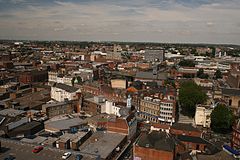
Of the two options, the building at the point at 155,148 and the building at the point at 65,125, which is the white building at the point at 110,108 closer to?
the building at the point at 65,125

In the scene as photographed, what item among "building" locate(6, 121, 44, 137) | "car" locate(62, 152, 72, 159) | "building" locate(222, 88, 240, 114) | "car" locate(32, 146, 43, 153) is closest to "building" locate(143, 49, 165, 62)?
"building" locate(222, 88, 240, 114)

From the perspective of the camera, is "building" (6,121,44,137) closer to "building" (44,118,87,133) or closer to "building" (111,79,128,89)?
"building" (44,118,87,133)

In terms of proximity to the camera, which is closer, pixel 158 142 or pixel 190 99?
pixel 158 142

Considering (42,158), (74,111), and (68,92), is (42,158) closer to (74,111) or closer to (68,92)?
(74,111)

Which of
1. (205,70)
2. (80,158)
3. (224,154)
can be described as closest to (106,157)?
(80,158)

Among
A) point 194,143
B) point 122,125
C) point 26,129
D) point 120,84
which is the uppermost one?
point 120,84

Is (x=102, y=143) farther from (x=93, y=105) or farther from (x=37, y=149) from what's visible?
(x=93, y=105)

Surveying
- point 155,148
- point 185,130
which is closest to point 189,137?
point 185,130
